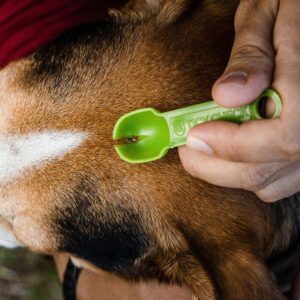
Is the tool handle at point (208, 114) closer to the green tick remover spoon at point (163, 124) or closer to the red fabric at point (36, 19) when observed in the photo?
the green tick remover spoon at point (163, 124)

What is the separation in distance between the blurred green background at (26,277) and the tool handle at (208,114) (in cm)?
165

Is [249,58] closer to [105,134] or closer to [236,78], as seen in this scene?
[236,78]

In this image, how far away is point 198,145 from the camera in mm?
1367

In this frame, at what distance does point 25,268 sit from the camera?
284 cm

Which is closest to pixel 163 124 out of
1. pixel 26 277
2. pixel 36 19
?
pixel 36 19

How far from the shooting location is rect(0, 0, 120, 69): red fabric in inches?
77.3

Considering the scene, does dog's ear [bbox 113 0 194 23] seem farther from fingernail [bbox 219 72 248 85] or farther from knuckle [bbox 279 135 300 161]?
knuckle [bbox 279 135 300 161]

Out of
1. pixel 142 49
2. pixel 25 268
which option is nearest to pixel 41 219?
pixel 142 49

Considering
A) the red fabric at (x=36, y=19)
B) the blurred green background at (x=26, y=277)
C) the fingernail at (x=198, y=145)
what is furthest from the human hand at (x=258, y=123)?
the blurred green background at (x=26, y=277)

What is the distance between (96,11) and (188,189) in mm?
838

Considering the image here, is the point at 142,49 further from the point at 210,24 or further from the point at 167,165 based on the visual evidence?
the point at 167,165

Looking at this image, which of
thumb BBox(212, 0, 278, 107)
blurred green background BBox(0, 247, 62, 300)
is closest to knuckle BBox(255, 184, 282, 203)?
thumb BBox(212, 0, 278, 107)

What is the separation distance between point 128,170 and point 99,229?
8.4 inches

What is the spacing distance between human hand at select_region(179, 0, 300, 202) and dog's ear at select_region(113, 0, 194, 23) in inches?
8.8
